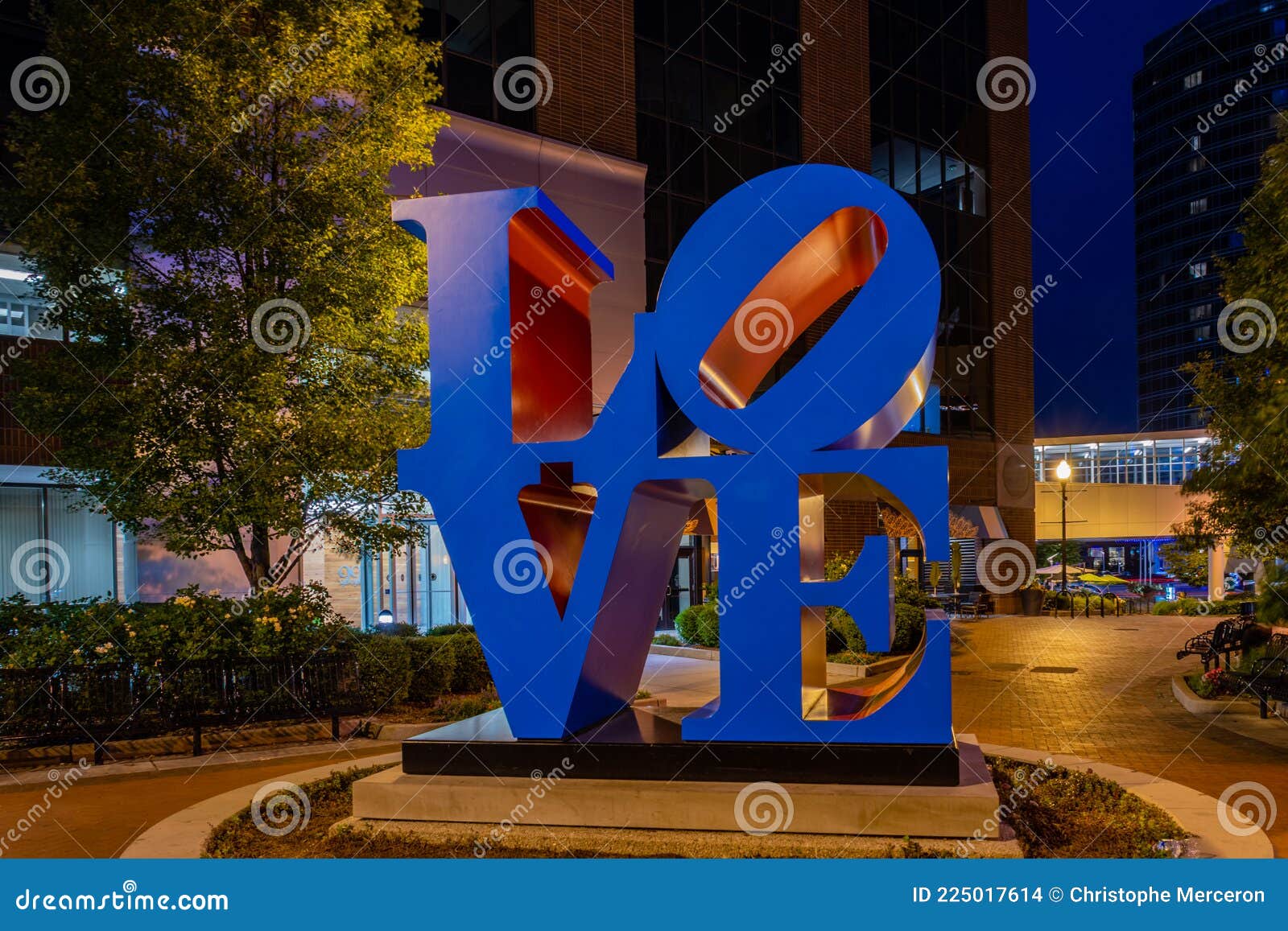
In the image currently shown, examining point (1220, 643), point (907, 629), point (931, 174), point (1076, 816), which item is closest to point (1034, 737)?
point (1076, 816)

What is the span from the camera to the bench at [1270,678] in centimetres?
1159

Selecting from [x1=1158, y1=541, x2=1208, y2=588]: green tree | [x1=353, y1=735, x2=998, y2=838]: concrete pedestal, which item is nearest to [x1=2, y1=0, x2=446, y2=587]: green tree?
[x1=353, y1=735, x2=998, y2=838]: concrete pedestal

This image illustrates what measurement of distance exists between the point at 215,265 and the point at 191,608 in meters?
4.38

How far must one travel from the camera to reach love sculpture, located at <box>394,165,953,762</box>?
22.2 ft

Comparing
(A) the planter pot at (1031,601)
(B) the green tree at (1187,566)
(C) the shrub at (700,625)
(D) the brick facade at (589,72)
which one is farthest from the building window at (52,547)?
(B) the green tree at (1187,566)

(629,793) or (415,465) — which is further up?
(415,465)

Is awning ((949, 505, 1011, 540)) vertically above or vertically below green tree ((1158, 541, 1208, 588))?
above

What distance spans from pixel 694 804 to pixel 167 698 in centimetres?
722

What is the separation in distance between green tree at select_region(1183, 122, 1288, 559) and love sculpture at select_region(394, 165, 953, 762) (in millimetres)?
6827

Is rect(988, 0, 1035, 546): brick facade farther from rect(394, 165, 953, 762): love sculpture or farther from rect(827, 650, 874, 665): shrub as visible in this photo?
rect(394, 165, 953, 762): love sculpture

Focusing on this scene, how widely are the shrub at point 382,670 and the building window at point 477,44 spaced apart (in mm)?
12367

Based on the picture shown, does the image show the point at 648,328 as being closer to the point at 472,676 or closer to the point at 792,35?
the point at 472,676

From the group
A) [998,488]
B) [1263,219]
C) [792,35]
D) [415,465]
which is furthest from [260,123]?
[998,488]

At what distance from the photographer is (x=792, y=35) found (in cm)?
2820
